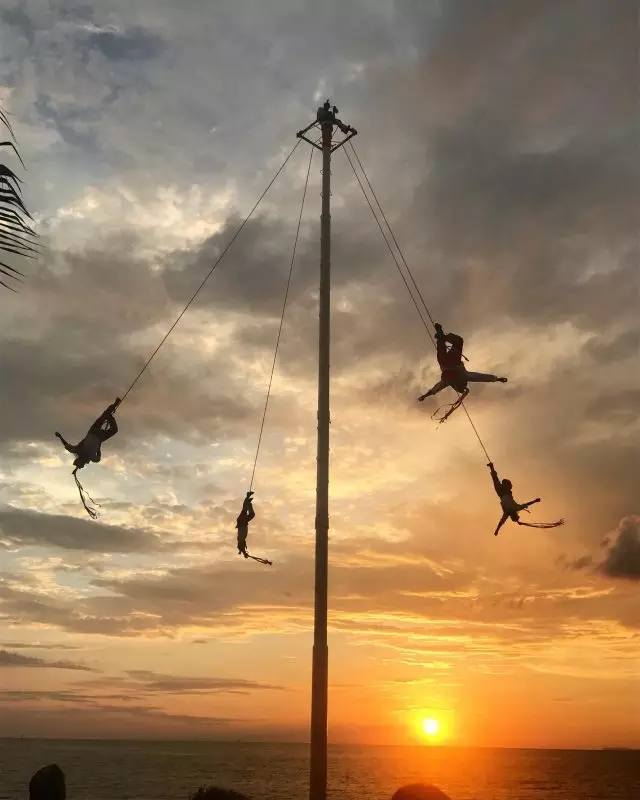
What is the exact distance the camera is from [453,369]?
15.5 m

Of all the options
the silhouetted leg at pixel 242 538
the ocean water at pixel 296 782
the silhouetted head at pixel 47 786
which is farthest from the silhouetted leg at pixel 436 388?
the ocean water at pixel 296 782

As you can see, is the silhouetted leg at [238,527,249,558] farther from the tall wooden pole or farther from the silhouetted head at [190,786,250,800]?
the silhouetted head at [190,786,250,800]

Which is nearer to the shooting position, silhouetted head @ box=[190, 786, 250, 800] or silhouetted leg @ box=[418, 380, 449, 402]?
silhouetted head @ box=[190, 786, 250, 800]

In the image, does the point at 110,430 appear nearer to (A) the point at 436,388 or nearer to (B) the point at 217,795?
(A) the point at 436,388

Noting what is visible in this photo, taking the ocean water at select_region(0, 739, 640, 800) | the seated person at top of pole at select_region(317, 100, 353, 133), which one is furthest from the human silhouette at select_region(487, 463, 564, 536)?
the ocean water at select_region(0, 739, 640, 800)

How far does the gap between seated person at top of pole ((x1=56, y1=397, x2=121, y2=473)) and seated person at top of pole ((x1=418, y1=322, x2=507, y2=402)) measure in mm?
5980

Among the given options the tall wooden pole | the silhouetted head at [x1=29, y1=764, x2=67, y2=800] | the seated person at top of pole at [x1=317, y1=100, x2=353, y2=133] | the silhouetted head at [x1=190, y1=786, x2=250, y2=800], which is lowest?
the silhouetted head at [x1=190, y1=786, x2=250, y2=800]

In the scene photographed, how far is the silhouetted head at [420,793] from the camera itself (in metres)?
3.30

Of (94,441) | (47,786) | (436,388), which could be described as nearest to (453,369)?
(436,388)

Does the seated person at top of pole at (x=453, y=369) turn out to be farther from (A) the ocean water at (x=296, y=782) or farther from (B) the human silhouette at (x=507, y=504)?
(A) the ocean water at (x=296, y=782)

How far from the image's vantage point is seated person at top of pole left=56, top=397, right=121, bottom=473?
14.4 meters

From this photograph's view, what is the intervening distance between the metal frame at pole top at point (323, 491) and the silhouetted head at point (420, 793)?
943 centimetres

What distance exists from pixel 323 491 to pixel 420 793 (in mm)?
10062

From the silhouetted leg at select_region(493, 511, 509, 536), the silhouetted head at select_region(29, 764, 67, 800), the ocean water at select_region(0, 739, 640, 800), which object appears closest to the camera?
the silhouetted head at select_region(29, 764, 67, 800)
